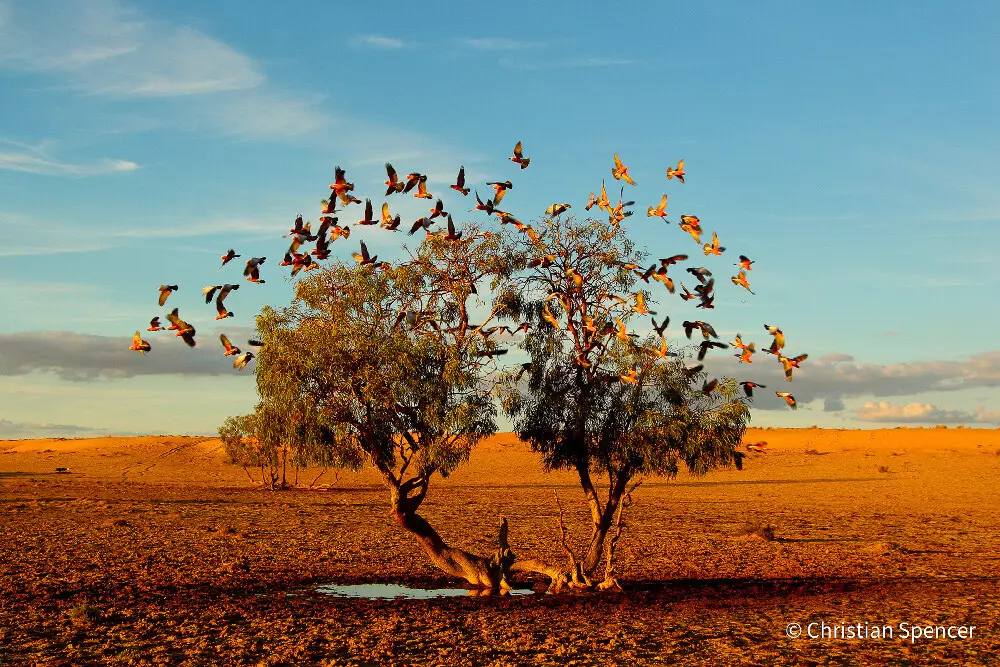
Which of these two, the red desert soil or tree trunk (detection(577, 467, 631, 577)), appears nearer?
the red desert soil

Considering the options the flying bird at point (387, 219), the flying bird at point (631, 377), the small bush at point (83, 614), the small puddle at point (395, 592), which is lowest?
the small puddle at point (395, 592)

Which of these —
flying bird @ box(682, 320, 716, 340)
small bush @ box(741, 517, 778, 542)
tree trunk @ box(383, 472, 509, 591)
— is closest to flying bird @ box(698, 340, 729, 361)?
flying bird @ box(682, 320, 716, 340)

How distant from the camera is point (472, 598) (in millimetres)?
19141

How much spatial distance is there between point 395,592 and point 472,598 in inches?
84.4

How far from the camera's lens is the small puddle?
1966cm

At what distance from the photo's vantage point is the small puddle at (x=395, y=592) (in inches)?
774

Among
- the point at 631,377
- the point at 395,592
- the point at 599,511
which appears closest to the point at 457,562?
the point at 395,592

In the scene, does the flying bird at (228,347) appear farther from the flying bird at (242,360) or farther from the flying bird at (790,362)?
the flying bird at (790,362)

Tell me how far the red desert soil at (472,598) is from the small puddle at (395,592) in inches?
22.3

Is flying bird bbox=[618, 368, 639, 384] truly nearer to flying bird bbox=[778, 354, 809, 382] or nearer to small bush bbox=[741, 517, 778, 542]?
flying bird bbox=[778, 354, 809, 382]

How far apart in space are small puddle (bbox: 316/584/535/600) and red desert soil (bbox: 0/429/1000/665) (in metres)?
0.57

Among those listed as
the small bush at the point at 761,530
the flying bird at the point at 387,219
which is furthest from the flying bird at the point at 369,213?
the small bush at the point at 761,530

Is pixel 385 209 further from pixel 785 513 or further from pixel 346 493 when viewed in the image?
pixel 346 493

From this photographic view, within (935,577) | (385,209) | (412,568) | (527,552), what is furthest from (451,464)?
(935,577)
